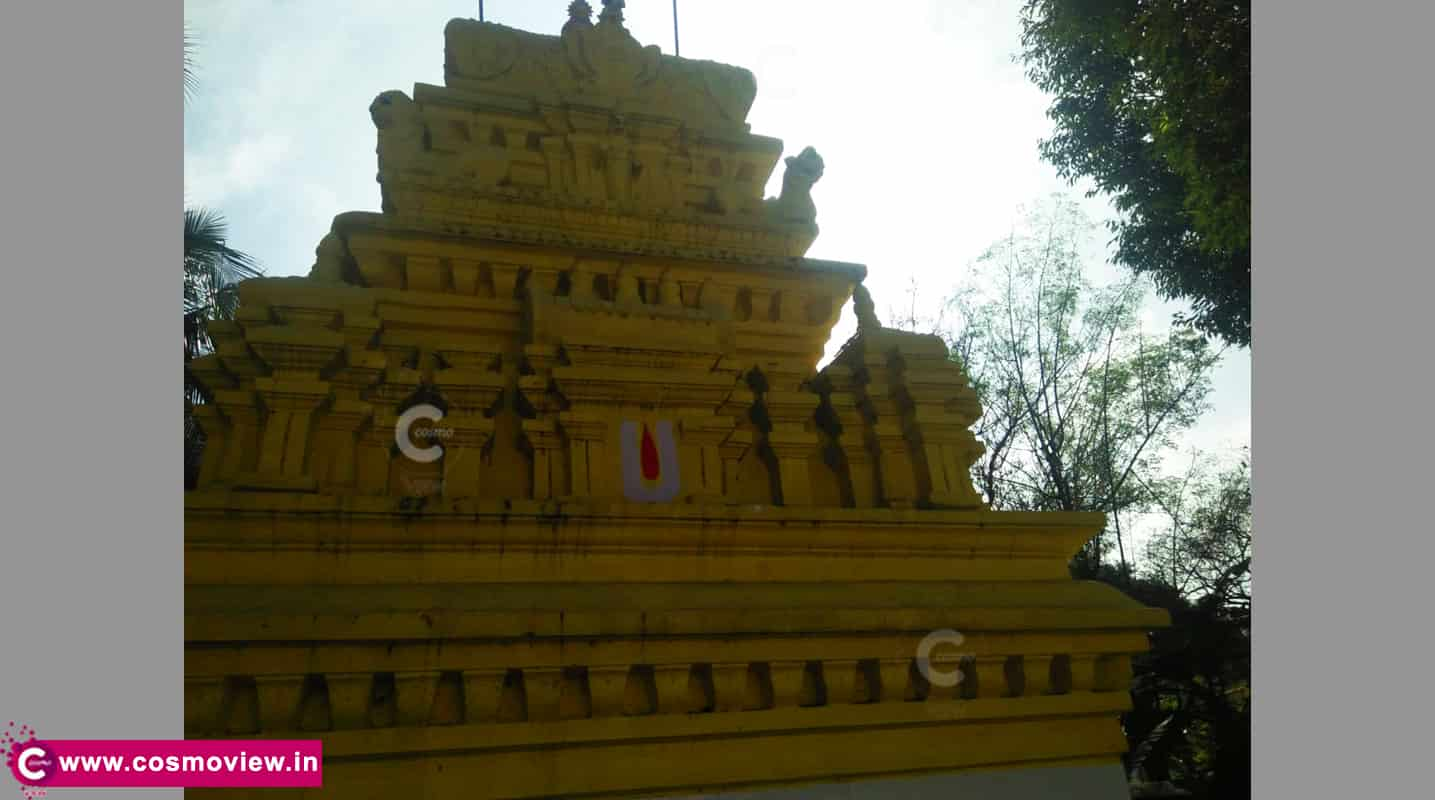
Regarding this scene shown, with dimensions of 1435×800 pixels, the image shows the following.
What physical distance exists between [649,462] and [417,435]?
3.78 ft

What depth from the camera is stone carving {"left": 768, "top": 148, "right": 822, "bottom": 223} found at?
5.82 metres

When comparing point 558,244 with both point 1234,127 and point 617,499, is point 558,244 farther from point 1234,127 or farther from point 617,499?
point 1234,127

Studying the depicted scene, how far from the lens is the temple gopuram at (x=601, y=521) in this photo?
333cm

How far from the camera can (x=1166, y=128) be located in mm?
8641

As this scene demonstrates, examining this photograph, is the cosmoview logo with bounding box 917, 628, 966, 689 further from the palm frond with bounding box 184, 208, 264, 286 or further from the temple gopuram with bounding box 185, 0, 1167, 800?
the palm frond with bounding box 184, 208, 264, 286

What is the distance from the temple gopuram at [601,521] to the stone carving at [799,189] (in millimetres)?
130

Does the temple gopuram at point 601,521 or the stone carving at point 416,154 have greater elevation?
the stone carving at point 416,154

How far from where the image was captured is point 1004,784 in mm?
3797

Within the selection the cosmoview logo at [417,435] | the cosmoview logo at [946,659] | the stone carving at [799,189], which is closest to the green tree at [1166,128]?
the stone carving at [799,189]

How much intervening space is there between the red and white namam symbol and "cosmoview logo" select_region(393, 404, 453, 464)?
2.92 feet

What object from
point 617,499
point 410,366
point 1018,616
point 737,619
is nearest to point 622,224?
point 410,366
